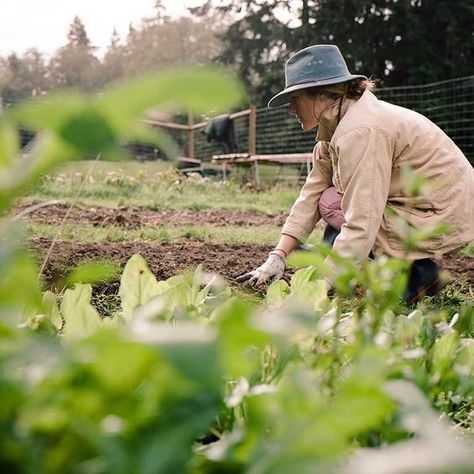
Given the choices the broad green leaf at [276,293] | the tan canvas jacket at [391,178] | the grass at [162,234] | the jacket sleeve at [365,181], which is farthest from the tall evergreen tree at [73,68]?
the broad green leaf at [276,293]

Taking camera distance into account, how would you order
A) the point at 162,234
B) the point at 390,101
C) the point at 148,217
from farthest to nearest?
the point at 390,101 → the point at 148,217 → the point at 162,234

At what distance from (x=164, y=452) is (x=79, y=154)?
23 centimetres

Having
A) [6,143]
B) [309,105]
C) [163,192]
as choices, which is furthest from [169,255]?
[163,192]

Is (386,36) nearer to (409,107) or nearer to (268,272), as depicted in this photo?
(409,107)

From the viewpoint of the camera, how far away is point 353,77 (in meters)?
3.08

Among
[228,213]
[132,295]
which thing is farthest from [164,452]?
[228,213]

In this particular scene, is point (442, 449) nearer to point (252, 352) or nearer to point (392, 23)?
point (252, 352)

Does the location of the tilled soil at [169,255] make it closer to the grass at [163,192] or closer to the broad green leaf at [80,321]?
the broad green leaf at [80,321]

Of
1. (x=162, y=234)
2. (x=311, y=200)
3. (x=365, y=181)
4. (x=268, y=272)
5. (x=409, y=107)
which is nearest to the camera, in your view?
(x=365, y=181)

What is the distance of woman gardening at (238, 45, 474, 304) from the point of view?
293 centimetres

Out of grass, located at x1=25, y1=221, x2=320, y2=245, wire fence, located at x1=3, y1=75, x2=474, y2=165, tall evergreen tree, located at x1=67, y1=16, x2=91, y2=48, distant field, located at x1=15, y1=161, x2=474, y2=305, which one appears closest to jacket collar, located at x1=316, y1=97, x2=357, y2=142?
distant field, located at x1=15, y1=161, x2=474, y2=305

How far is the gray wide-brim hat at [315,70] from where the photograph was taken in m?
3.10

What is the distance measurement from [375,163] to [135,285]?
1.87m

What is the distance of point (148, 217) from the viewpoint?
24.0 ft
